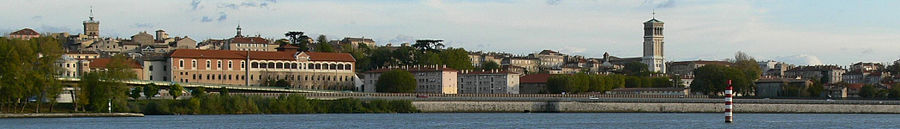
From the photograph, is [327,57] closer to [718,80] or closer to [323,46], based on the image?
[323,46]

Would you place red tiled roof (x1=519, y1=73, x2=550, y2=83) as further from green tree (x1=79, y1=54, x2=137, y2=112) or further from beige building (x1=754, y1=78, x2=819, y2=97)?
green tree (x1=79, y1=54, x2=137, y2=112)

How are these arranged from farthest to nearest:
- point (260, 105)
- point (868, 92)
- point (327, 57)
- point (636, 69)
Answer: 1. point (636, 69)
2. point (868, 92)
3. point (327, 57)
4. point (260, 105)

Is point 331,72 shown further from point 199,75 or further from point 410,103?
point 410,103

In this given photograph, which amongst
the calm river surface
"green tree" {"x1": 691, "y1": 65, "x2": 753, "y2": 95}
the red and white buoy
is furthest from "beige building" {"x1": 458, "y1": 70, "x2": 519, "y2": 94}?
the red and white buoy

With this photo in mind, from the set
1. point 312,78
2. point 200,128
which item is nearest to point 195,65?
point 312,78

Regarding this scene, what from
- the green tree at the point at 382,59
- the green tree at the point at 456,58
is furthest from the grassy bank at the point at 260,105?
the green tree at the point at 382,59

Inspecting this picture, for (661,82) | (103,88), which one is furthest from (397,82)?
(103,88)

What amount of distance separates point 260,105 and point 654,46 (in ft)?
366

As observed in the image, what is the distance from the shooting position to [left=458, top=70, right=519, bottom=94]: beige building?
137 meters

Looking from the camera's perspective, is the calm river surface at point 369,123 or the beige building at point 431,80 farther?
the beige building at point 431,80

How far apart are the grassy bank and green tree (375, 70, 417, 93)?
31.5 meters

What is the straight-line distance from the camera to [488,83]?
138m

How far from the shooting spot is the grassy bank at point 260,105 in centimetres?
8269

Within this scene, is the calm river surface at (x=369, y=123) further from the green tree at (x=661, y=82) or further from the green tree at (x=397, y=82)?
the green tree at (x=661, y=82)
